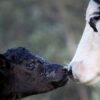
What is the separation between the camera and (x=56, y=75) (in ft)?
28.2

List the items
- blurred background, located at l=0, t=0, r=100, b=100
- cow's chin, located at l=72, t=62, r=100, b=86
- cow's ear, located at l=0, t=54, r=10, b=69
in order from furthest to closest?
blurred background, located at l=0, t=0, r=100, b=100 < cow's ear, located at l=0, t=54, r=10, b=69 < cow's chin, located at l=72, t=62, r=100, b=86

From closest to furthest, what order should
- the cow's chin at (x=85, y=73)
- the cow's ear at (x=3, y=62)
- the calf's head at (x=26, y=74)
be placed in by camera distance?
1. the cow's chin at (x=85, y=73)
2. the cow's ear at (x=3, y=62)
3. the calf's head at (x=26, y=74)

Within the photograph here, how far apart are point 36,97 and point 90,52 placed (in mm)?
15752

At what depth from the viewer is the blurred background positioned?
26.6 m

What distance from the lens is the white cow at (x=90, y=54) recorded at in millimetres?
7863

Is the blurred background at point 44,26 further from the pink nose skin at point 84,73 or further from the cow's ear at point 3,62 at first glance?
the pink nose skin at point 84,73

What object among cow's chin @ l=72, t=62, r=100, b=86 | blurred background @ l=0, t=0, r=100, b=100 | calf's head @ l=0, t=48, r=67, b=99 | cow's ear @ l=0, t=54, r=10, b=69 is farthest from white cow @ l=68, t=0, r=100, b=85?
blurred background @ l=0, t=0, r=100, b=100

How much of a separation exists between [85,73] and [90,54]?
0.75 feet

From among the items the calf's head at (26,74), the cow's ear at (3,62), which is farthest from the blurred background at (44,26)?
the cow's ear at (3,62)

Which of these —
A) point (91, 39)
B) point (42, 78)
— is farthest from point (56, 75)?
point (91, 39)

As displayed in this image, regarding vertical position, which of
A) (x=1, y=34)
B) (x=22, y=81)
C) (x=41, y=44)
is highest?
(x=22, y=81)

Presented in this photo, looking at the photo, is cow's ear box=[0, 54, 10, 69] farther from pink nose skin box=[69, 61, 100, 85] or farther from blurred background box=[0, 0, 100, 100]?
blurred background box=[0, 0, 100, 100]

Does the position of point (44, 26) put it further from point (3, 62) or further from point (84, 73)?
point (84, 73)

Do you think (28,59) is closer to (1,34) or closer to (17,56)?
(17,56)
